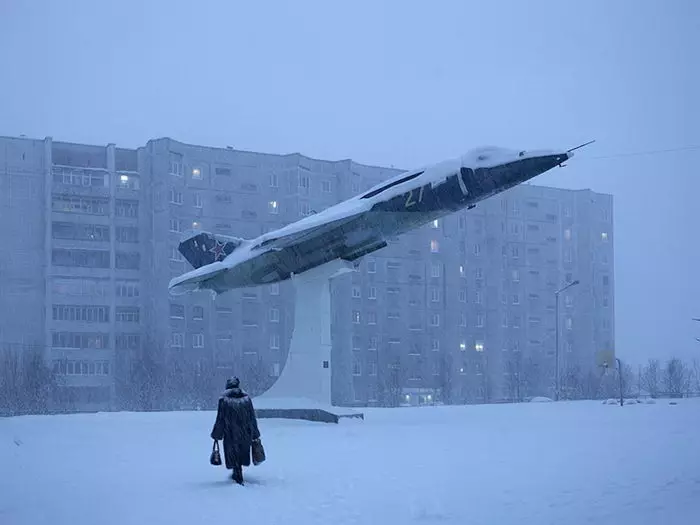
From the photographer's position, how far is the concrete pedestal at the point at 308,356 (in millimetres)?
25812

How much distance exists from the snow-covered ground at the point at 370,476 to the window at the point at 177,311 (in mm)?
42429

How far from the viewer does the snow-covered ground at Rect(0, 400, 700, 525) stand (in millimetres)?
10023

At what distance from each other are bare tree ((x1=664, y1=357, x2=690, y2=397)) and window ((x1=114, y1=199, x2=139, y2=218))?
4540 cm

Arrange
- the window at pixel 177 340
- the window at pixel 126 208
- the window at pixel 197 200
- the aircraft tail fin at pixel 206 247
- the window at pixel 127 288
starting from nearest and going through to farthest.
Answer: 1. the aircraft tail fin at pixel 206 247
2. the window at pixel 177 340
3. the window at pixel 127 288
4. the window at pixel 197 200
5. the window at pixel 126 208

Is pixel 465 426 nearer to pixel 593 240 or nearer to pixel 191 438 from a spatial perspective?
pixel 191 438

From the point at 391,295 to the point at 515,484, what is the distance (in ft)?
199

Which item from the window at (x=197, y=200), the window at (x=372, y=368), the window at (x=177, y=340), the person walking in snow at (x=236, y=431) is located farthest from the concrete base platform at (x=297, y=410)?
the window at (x=372, y=368)

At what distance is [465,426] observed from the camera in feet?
74.8

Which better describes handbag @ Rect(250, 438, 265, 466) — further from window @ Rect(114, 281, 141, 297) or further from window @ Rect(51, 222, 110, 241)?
window @ Rect(51, 222, 110, 241)

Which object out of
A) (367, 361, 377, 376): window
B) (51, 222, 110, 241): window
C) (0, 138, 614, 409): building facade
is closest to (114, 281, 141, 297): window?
(0, 138, 614, 409): building facade

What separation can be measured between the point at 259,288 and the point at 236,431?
54754mm

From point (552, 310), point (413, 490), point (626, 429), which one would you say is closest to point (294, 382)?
point (626, 429)

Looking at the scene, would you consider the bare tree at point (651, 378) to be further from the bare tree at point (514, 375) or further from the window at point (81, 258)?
the window at point (81, 258)

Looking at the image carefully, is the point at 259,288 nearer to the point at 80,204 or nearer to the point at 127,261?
the point at 127,261
